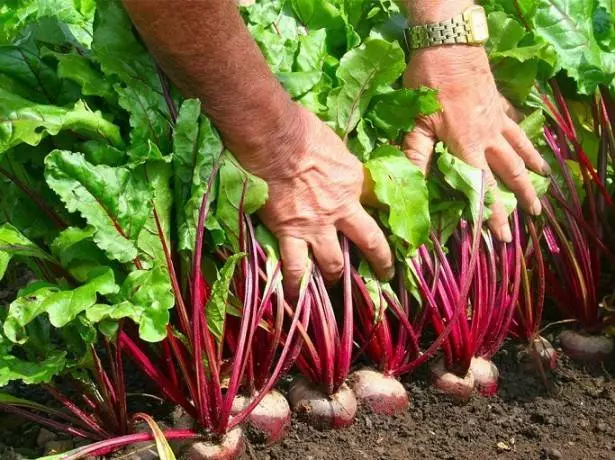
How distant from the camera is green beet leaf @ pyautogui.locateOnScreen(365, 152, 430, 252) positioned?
2545 mm

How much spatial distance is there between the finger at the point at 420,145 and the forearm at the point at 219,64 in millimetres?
489

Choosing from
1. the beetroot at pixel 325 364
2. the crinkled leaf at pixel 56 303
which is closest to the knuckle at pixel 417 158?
the beetroot at pixel 325 364

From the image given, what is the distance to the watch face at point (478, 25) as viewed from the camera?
8.76ft

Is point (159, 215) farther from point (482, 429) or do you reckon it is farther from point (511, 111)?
point (511, 111)

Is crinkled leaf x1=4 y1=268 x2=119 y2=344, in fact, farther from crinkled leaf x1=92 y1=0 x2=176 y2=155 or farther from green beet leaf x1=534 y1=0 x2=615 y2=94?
green beet leaf x1=534 y1=0 x2=615 y2=94

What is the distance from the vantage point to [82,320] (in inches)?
84.9

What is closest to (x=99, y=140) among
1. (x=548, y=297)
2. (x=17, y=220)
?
(x=17, y=220)

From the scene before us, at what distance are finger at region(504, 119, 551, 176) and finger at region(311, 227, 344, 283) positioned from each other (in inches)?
26.1

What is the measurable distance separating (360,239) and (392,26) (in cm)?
75

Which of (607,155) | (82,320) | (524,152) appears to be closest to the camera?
(82,320)

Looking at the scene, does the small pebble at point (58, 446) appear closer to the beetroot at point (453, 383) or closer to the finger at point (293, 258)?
the finger at point (293, 258)

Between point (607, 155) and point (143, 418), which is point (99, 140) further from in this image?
point (607, 155)

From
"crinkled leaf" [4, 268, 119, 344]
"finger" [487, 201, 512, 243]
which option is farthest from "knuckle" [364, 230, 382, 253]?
"crinkled leaf" [4, 268, 119, 344]

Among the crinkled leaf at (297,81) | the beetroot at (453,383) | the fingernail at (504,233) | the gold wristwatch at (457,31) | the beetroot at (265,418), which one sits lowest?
the beetroot at (453,383)
